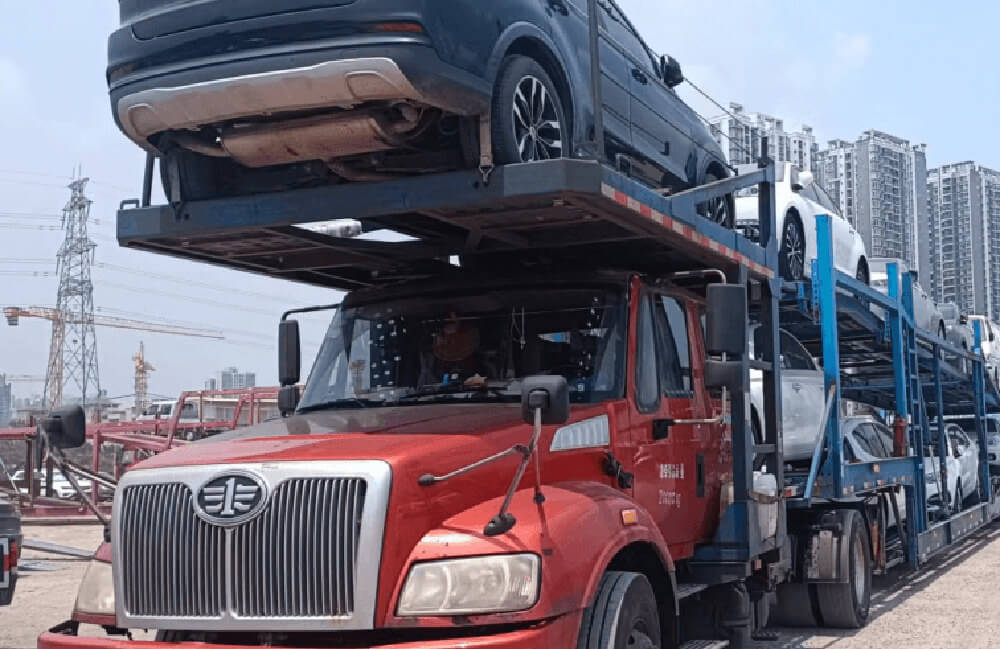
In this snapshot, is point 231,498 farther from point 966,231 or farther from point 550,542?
point 966,231

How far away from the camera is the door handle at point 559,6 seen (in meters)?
5.98

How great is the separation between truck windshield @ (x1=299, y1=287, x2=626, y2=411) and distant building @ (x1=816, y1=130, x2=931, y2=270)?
28990 mm

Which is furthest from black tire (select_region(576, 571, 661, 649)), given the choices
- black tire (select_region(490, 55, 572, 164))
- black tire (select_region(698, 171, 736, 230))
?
black tire (select_region(698, 171, 736, 230))

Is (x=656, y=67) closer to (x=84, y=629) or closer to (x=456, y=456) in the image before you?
(x=456, y=456)

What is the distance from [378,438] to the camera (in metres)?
4.59

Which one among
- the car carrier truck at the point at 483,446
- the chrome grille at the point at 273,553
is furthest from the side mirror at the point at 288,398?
the chrome grille at the point at 273,553

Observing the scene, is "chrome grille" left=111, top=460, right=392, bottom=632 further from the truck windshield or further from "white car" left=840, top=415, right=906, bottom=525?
"white car" left=840, top=415, right=906, bottom=525

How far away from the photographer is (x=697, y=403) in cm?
620

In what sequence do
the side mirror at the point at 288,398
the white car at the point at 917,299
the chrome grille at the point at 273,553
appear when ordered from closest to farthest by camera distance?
1. the chrome grille at the point at 273,553
2. the side mirror at the point at 288,398
3. the white car at the point at 917,299

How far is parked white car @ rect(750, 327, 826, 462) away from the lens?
923 cm

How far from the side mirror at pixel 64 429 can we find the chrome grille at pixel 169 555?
0.68 m

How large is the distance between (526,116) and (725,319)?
4.29 feet

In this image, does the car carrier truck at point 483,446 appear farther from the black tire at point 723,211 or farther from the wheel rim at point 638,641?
the black tire at point 723,211

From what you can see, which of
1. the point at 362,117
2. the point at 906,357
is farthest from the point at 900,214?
the point at 362,117
